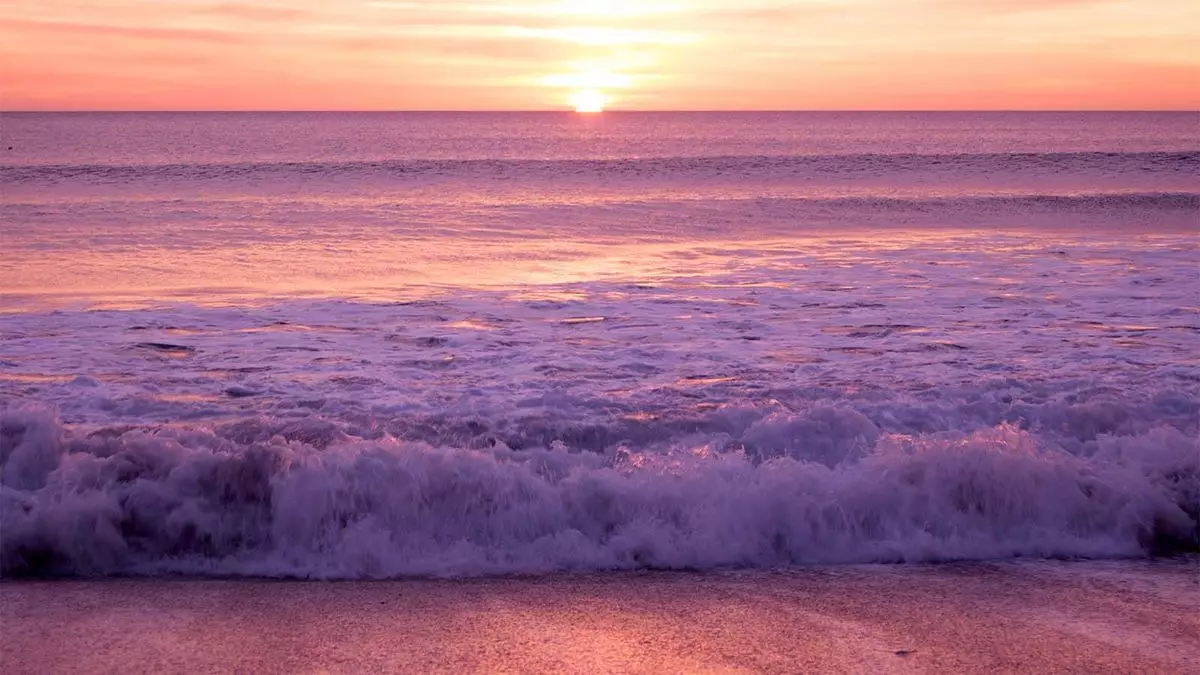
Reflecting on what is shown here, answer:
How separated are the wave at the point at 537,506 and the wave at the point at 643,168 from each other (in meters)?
28.2

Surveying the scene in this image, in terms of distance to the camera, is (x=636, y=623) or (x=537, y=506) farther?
(x=537, y=506)

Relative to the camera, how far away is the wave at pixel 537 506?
456 centimetres

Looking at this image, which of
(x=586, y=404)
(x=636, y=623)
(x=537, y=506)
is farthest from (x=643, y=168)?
(x=636, y=623)

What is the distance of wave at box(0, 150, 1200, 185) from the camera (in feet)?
109

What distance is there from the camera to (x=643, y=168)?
3722 cm

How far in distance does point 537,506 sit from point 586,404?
5.50 ft

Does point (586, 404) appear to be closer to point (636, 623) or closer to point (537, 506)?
point (537, 506)

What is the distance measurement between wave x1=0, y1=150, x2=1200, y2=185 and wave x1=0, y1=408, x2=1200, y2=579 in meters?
28.2

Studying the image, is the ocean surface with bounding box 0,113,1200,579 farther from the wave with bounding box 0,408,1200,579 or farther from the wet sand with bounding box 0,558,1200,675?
the wet sand with bounding box 0,558,1200,675

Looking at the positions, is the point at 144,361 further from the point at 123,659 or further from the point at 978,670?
the point at 978,670

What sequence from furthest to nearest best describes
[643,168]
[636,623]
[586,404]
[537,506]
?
[643,168] < [586,404] < [537,506] < [636,623]

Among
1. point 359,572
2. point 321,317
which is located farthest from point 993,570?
point 321,317

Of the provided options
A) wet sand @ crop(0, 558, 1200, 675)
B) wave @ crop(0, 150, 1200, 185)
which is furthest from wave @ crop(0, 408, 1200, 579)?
wave @ crop(0, 150, 1200, 185)

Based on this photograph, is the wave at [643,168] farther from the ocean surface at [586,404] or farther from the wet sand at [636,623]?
the wet sand at [636,623]
